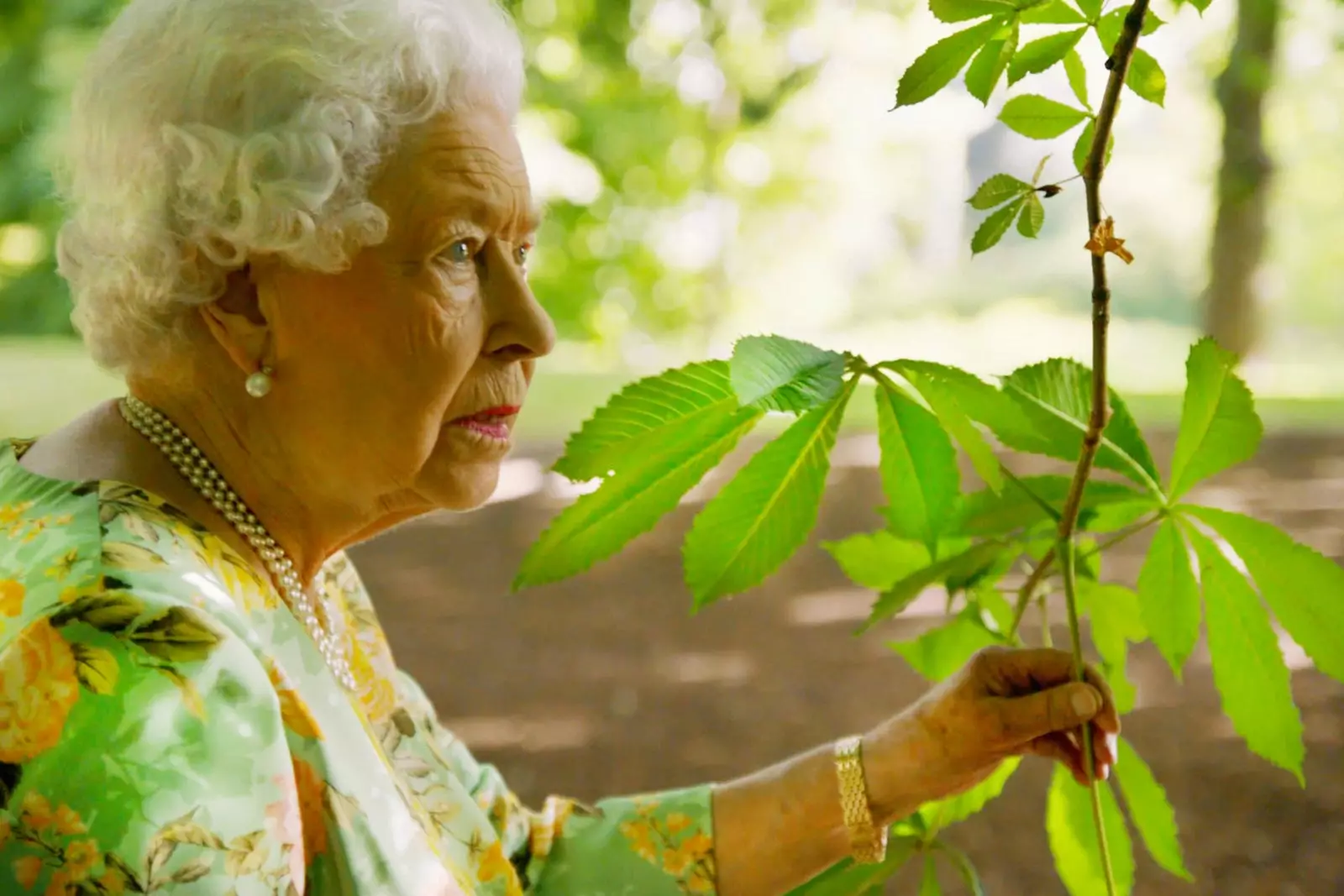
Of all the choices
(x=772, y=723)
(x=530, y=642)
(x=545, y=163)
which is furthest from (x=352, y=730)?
(x=545, y=163)

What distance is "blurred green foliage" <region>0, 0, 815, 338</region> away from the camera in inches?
115

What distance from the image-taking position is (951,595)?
91 cm

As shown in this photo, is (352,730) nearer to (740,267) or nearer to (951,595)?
(951,595)

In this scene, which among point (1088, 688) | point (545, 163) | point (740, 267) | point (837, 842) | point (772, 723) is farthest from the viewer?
point (740, 267)

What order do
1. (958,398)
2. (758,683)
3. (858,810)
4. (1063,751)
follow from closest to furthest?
1. (958,398)
2. (1063,751)
3. (858,810)
4. (758,683)

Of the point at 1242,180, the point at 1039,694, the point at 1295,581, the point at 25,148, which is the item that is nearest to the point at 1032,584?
the point at 1039,694

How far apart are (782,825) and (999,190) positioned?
0.59 metres

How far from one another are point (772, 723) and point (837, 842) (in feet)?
4.82

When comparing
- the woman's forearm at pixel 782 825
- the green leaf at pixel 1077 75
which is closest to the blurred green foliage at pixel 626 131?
the woman's forearm at pixel 782 825

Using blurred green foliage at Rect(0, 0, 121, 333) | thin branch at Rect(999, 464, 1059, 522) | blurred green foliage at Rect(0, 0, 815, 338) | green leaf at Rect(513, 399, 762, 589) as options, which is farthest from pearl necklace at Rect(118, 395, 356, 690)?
blurred green foliage at Rect(0, 0, 815, 338)

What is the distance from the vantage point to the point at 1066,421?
77 centimetres

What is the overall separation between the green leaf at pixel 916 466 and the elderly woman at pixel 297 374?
183mm

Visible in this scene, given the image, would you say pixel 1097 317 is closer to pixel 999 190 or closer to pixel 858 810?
pixel 999 190

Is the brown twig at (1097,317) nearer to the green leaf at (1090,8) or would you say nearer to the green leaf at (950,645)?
the green leaf at (1090,8)
